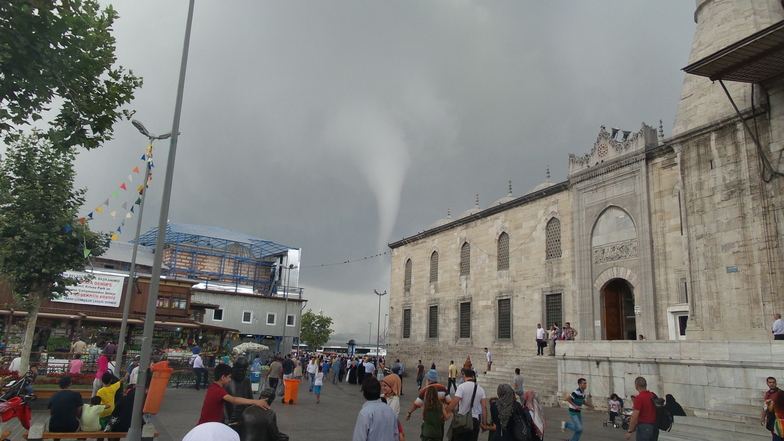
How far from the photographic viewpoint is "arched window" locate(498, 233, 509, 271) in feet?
90.6

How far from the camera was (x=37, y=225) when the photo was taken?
16188 mm

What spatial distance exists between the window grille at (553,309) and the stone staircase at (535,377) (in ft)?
6.67

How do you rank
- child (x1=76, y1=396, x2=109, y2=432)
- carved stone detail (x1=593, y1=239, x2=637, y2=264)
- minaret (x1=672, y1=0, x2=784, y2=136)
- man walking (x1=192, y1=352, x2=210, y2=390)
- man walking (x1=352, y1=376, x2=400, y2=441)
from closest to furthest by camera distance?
man walking (x1=352, y1=376, x2=400, y2=441) → child (x1=76, y1=396, x2=109, y2=432) → minaret (x1=672, y1=0, x2=784, y2=136) → man walking (x1=192, y1=352, x2=210, y2=390) → carved stone detail (x1=593, y1=239, x2=637, y2=264)

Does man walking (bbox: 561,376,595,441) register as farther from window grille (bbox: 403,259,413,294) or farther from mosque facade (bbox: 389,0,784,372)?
window grille (bbox: 403,259,413,294)

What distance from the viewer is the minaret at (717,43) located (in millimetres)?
16172

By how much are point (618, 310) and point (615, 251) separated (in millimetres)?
2476

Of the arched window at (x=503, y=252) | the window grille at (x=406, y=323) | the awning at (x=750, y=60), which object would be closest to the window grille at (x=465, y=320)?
the arched window at (x=503, y=252)

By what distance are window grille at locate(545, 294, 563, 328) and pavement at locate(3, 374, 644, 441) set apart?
714cm

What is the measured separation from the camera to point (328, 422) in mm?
12703

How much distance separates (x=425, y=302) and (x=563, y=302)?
12.4 m

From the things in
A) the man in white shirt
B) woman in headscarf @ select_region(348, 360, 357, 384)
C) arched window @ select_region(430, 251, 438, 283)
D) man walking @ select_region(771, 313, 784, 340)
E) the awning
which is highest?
the awning

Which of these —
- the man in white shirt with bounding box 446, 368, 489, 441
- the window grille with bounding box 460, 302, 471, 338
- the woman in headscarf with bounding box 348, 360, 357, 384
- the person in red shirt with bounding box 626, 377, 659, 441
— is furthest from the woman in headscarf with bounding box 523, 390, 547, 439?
the window grille with bounding box 460, 302, 471, 338

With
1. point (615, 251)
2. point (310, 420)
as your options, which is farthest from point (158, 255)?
point (615, 251)

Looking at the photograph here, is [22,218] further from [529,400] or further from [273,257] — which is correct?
[273,257]
